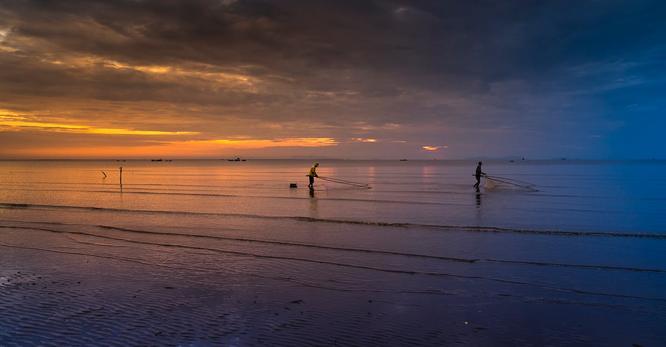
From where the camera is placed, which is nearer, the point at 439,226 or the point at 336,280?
the point at 336,280

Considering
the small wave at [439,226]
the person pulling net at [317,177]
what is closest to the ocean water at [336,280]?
the small wave at [439,226]

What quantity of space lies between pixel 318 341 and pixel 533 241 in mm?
12393

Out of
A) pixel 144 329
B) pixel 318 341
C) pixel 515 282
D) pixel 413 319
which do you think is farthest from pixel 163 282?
pixel 515 282

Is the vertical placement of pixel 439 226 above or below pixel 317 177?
below

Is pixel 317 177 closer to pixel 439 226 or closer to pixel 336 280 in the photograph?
pixel 439 226

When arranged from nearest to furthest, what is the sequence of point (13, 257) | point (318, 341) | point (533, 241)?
point (318, 341), point (13, 257), point (533, 241)

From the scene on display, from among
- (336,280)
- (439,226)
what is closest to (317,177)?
(439,226)

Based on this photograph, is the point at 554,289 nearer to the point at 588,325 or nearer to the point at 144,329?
the point at 588,325

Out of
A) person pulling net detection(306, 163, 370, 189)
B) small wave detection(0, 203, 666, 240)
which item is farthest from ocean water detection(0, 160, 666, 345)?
person pulling net detection(306, 163, 370, 189)

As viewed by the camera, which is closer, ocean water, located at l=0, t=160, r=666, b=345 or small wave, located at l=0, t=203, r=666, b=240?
ocean water, located at l=0, t=160, r=666, b=345

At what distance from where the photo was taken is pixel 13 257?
13.8m

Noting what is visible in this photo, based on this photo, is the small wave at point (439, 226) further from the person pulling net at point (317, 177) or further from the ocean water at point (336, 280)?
the person pulling net at point (317, 177)

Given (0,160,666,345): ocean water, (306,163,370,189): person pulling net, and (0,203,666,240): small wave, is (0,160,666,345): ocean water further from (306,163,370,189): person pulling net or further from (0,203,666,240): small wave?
(306,163,370,189): person pulling net

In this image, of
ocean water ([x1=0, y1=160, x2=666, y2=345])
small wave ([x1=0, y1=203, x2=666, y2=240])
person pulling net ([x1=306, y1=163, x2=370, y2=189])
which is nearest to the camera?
ocean water ([x1=0, y1=160, x2=666, y2=345])
